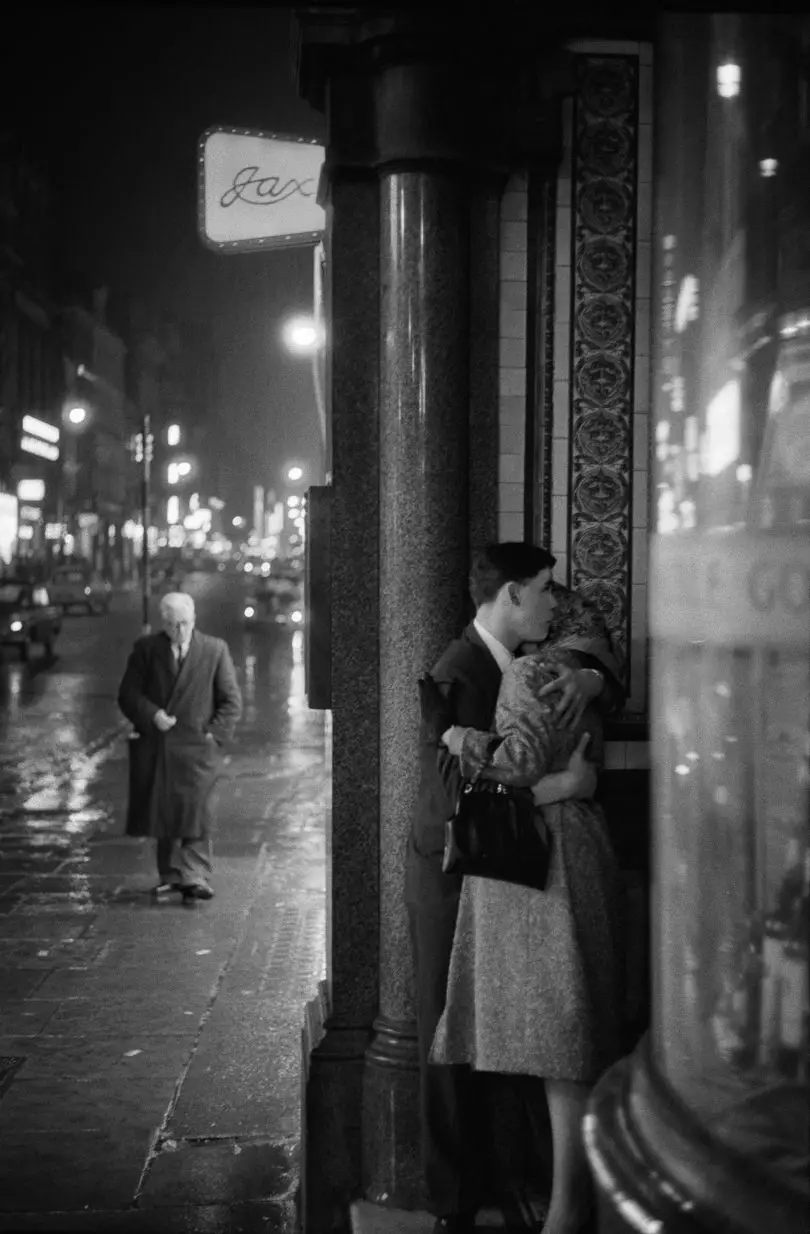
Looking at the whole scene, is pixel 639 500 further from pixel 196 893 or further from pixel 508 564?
pixel 196 893

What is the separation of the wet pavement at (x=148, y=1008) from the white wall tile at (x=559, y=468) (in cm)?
168

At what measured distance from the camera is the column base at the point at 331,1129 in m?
5.33

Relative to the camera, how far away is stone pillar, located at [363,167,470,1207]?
529 cm

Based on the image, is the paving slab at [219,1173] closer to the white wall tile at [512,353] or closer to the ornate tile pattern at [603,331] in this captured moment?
the ornate tile pattern at [603,331]

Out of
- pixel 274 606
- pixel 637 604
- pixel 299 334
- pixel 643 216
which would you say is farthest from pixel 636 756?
pixel 274 606

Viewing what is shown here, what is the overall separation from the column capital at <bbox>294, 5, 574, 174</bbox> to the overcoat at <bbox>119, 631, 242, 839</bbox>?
18.0 feet

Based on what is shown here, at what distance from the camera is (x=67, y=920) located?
985 centimetres

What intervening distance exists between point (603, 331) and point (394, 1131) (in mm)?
2758

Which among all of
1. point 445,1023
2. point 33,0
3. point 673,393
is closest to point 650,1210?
point 673,393

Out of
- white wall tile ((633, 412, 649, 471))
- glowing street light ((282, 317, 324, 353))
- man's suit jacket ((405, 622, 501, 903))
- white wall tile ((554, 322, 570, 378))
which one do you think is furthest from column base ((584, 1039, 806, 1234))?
glowing street light ((282, 317, 324, 353))

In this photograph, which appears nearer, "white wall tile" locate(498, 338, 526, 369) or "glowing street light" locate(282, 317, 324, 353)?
"white wall tile" locate(498, 338, 526, 369)

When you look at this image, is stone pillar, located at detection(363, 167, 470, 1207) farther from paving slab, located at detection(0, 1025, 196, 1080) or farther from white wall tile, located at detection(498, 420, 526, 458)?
paving slab, located at detection(0, 1025, 196, 1080)

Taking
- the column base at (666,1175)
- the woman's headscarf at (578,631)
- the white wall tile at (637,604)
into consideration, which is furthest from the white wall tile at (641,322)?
the column base at (666,1175)

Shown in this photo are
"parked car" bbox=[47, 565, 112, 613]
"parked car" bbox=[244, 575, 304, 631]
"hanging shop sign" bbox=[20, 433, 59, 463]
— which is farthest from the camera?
"hanging shop sign" bbox=[20, 433, 59, 463]
